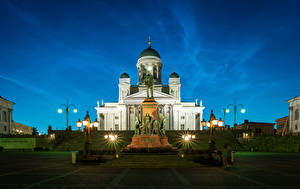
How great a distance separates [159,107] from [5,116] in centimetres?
4606

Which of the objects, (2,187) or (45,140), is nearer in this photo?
(2,187)

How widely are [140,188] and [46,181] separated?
476cm

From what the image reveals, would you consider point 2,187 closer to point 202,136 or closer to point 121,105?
point 202,136

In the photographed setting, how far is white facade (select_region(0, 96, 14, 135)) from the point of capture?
71.9m

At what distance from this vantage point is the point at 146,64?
86.2 m

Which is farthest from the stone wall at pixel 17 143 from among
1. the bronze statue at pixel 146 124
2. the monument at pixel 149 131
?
the bronze statue at pixel 146 124

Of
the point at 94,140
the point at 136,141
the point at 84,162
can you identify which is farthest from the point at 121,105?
the point at 84,162

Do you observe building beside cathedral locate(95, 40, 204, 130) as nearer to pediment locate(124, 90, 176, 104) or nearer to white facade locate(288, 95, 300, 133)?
pediment locate(124, 90, 176, 104)

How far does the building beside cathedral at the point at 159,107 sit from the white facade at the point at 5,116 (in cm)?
2649

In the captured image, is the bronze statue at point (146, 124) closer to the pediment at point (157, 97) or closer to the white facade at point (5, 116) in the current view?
the pediment at point (157, 97)

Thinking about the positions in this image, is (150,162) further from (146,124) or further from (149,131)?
(146,124)

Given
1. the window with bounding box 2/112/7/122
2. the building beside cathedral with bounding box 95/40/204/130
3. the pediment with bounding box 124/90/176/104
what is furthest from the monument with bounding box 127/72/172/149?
the window with bounding box 2/112/7/122

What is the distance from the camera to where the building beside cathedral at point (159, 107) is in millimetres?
72188

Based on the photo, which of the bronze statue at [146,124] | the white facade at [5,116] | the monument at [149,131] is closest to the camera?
the monument at [149,131]
